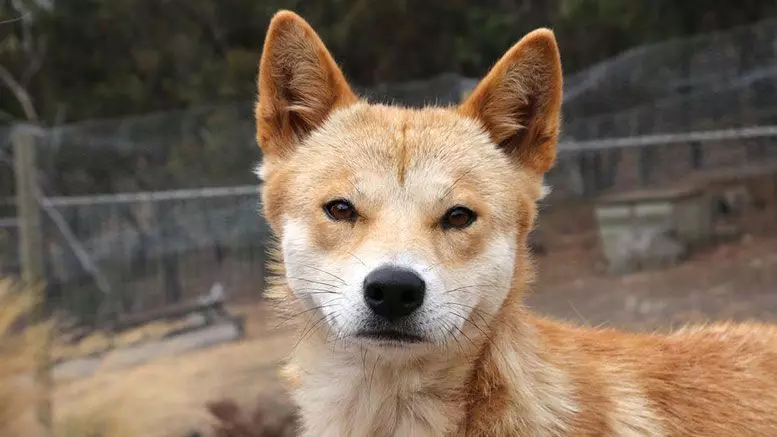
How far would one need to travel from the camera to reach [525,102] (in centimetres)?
261

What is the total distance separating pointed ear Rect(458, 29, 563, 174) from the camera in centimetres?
249

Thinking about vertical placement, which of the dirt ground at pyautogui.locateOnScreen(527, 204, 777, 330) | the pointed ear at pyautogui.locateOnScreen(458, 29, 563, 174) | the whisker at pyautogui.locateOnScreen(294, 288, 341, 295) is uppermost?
the pointed ear at pyautogui.locateOnScreen(458, 29, 563, 174)

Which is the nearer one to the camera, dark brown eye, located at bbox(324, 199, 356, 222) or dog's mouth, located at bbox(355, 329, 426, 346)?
dog's mouth, located at bbox(355, 329, 426, 346)

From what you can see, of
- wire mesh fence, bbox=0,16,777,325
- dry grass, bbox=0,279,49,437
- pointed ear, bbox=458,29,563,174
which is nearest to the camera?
pointed ear, bbox=458,29,563,174

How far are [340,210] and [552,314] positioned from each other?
11.5 feet

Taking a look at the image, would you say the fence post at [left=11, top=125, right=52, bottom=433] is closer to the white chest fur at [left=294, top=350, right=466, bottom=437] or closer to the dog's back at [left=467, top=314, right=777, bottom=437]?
the white chest fur at [left=294, top=350, right=466, bottom=437]

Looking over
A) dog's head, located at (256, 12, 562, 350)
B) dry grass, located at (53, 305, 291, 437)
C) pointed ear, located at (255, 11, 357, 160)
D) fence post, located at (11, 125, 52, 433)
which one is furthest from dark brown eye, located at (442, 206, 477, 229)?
fence post, located at (11, 125, 52, 433)

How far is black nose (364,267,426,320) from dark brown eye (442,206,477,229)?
0.32m

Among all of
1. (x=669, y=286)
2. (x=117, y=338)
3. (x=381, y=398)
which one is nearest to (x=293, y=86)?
(x=381, y=398)

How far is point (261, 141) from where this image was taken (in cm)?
271

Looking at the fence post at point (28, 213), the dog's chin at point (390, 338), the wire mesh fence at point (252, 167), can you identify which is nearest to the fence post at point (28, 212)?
the fence post at point (28, 213)

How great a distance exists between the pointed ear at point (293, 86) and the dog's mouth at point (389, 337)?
0.87m

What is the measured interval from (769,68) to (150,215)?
16.3 ft

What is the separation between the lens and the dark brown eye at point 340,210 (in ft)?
7.59
